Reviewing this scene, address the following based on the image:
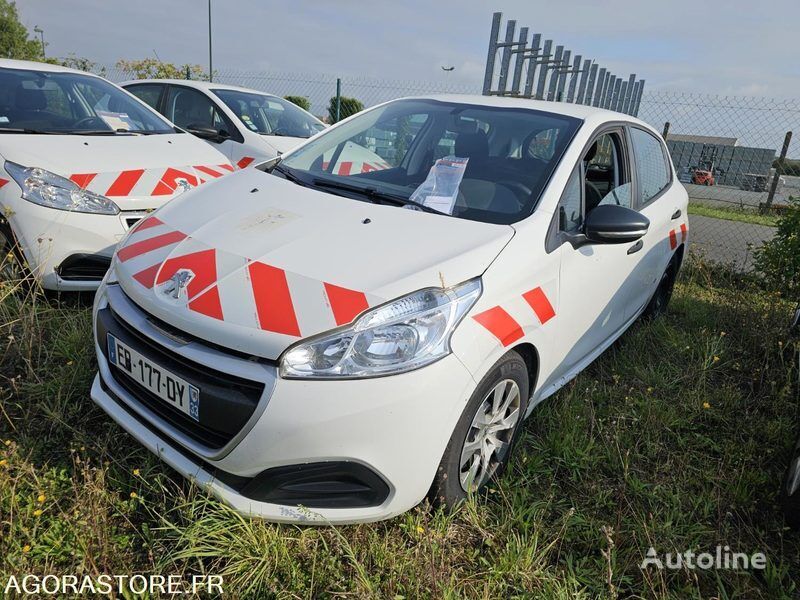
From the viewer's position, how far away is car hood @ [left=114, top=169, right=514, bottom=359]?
5.47 feet

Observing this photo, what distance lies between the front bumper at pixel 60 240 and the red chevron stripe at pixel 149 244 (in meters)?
1.02

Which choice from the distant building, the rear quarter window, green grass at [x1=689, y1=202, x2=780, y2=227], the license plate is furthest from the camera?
the distant building

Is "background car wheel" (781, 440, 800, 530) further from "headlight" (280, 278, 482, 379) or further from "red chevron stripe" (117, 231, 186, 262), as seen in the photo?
"red chevron stripe" (117, 231, 186, 262)

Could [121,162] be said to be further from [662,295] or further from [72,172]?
[662,295]

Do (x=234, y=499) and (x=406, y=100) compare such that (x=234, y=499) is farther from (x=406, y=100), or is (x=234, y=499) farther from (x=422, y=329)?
(x=406, y=100)

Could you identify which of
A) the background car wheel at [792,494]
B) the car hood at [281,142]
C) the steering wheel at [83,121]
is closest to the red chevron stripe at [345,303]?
the background car wheel at [792,494]

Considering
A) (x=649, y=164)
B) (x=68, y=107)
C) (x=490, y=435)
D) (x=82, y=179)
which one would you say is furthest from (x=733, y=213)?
(x=82, y=179)

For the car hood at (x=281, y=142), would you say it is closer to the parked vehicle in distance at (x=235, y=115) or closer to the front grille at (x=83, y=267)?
the parked vehicle in distance at (x=235, y=115)

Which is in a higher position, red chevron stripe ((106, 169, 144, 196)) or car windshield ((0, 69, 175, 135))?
car windshield ((0, 69, 175, 135))

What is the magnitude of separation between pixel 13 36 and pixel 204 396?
138 ft

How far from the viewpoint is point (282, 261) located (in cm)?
186

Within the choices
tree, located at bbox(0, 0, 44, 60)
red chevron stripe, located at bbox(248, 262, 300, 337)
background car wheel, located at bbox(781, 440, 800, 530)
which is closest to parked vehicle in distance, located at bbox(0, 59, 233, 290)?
red chevron stripe, located at bbox(248, 262, 300, 337)

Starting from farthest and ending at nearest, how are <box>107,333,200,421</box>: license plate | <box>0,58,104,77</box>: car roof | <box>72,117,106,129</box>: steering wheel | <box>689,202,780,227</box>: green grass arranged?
<box>689,202,780,227</box>: green grass → <box>0,58,104,77</box>: car roof → <box>72,117,106,129</box>: steering wheel → <box>107,333,200,421</box>: license plate

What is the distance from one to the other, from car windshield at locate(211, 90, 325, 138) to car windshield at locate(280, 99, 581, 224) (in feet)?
9.55
